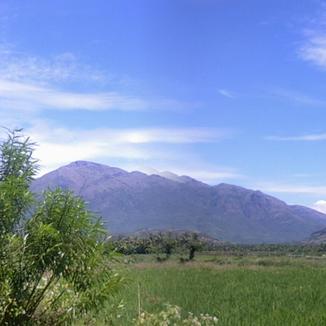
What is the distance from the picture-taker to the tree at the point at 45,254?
139 inches

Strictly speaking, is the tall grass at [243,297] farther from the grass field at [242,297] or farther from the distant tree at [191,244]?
the distant tree at [191,244]

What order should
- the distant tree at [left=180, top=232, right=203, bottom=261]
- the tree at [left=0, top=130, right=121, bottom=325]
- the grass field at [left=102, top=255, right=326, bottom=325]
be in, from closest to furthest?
the tree at [left=0, top=130, right=121, bottom=325], the grass field at [left=102, top=255, right=326, bottom=325], the distant tree at [left=180, top=232, right=203, bottom=261]

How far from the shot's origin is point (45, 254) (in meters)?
3.55

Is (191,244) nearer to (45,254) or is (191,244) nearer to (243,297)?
(243,297)

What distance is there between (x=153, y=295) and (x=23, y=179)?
14414 mm

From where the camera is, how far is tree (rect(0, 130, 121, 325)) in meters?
3.53

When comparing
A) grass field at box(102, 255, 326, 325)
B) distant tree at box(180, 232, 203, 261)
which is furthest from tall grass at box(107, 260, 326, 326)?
distant tree at box(180, 232, 203, 261)

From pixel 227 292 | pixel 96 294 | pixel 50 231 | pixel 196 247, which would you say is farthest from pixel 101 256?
pixel 196 247

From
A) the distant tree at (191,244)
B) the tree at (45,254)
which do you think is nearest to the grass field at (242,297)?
the tree at (45,254)

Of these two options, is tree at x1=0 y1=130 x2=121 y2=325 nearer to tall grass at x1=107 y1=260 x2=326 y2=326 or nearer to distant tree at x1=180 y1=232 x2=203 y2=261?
tall grass at x1=107 y1=260 x2=326 y2=326

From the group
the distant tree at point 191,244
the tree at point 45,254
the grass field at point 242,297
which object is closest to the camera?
the tree at point 45,254

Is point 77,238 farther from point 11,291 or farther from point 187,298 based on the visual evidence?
point 187,298

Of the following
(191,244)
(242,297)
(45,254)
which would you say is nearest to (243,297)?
(242,297)

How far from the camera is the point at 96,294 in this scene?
3879 millimetres
